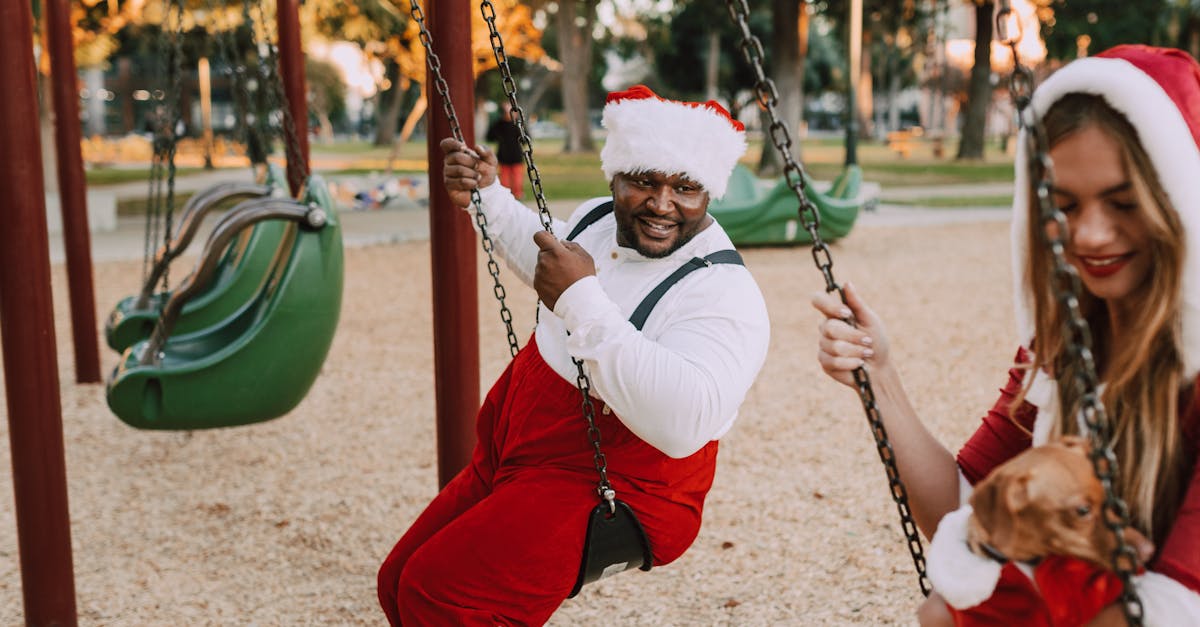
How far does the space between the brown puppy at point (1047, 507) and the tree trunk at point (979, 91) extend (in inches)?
1031

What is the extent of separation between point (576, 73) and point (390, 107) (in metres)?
15.2

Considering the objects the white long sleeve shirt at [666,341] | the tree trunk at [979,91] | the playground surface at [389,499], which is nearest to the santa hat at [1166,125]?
the white long sleeve shirt at [666,341]

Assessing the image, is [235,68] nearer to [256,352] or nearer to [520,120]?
[256,352]

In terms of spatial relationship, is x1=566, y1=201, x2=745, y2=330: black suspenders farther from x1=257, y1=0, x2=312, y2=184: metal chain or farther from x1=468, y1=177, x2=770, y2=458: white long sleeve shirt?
x1=257, y1=0, x2=312, y2=184: metal chain

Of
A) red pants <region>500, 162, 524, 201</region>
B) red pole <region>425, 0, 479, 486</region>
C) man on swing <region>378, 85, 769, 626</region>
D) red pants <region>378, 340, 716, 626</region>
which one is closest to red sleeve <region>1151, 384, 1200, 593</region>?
man on swing <region>378, 85, 769, 626</region>

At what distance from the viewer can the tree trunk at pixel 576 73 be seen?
90.4 feet

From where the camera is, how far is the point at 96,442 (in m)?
4.94

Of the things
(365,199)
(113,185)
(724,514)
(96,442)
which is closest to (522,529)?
(724,514)

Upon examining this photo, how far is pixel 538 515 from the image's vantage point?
78.5 inches

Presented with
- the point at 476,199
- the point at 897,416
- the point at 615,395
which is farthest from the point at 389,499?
the point at 897,416

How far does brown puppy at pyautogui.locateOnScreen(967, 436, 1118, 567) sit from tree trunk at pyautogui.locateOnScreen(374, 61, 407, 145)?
34.9m

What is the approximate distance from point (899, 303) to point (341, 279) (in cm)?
534

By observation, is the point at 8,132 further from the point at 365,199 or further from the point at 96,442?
the point at 365,199

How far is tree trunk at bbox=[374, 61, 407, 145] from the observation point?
122ft
